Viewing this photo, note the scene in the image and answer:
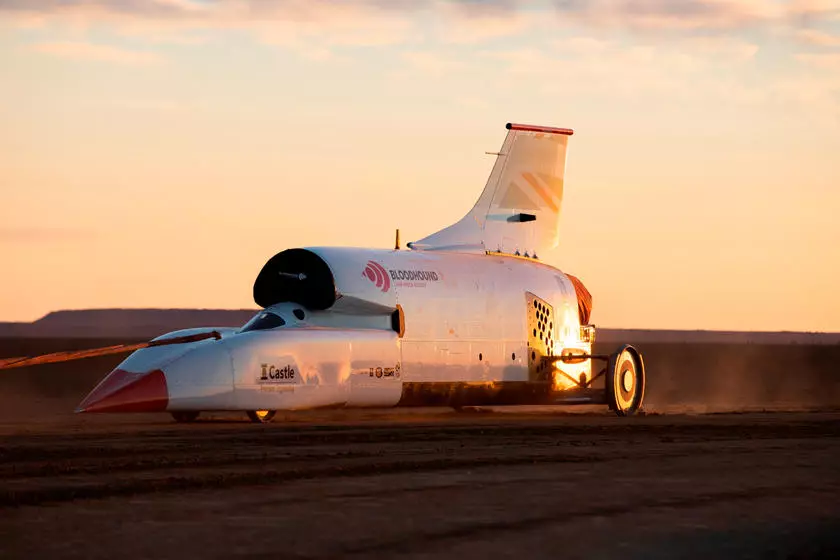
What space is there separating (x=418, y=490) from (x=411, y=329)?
17813mm

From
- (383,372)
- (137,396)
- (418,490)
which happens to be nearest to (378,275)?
(383,372)

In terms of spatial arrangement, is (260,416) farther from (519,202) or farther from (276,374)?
(519,202)

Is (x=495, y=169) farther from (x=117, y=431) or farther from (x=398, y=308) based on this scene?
(x=117, y=431)

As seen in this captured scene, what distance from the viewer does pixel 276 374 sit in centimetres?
3162

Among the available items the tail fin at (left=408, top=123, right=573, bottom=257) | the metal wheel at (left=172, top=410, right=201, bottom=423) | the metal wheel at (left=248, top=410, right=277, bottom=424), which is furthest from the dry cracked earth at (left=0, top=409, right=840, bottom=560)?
the tail fin at (left=408, top=123, right=573, bottom=257)

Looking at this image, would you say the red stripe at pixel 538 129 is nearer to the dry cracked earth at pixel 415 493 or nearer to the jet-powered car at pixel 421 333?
the jet-powered car at pixel 421 333

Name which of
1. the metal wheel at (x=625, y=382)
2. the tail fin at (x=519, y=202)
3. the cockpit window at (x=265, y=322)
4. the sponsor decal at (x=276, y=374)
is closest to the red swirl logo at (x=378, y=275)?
the cockpit window at (x=265, y=322)

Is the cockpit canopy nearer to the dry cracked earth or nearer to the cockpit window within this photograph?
the cockpit window

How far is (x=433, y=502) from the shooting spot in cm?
1617

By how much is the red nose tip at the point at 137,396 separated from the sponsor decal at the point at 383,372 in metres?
5.46

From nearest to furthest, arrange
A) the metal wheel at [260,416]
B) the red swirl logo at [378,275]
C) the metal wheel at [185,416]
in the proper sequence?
1. the metal wheel at [185,416]
2. the metal wheel at [260,416]
3. the red swirl logo at [378,275]

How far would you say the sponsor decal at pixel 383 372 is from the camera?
33.9m

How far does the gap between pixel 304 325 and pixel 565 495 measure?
17307 millimetres

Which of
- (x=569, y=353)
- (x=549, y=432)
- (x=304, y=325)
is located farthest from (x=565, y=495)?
(x=569, y=353)
